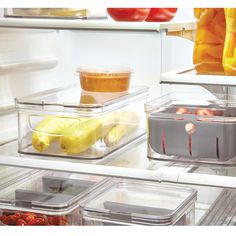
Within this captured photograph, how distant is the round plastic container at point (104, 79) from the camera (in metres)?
2.00

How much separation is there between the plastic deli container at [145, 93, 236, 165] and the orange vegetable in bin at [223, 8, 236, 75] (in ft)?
0.43

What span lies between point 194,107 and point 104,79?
290mm

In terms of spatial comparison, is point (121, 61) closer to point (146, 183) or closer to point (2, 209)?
point (146, 183)

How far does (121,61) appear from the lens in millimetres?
2293

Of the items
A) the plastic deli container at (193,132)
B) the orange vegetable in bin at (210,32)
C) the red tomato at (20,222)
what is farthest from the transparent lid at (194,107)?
the red tomato at (20,222)

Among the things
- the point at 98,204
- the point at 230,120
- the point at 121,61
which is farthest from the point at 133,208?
the point at 121,61

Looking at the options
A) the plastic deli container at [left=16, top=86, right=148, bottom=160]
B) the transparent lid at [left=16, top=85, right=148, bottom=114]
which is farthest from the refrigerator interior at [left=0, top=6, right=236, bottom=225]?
the transparent lid at [left=16, top=85, right=148, bottom=114]

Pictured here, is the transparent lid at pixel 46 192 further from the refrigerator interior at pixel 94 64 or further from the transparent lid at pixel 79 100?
the transparent lid at pixel 79 100

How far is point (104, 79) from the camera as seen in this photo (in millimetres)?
1996
